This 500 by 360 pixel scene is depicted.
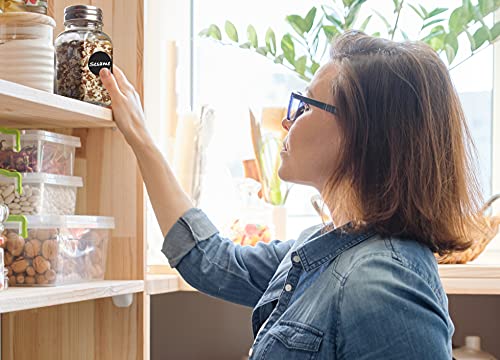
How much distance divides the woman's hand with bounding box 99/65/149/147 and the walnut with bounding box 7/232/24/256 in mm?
247

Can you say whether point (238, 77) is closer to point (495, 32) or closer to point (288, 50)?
point (288, 50)

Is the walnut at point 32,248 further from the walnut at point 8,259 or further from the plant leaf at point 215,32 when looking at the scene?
the plant leaf at point 215,32

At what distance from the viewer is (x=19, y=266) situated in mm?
1341

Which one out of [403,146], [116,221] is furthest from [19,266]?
[403,146]

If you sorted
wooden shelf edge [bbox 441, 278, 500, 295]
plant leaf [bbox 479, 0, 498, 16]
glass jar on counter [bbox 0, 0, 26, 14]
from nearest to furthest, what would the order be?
glass jar on counter [bbox 0, 0, 26, 14] < wooden shelf edge [bbox 441, 278, 500, 295] < plant leaf [bbox 479, 0, 498, 16]

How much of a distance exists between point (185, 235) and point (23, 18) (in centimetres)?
46

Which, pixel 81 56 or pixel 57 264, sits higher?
pixel 81 56

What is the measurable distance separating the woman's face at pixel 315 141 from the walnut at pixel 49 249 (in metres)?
0.39

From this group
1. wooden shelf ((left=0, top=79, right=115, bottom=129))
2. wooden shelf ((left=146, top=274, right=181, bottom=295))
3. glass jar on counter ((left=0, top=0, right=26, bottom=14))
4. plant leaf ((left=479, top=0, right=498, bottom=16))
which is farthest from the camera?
plant leaf ((left=479, top=0, right=498, bottom=16))

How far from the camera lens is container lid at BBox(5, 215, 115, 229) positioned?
1355 millimetres

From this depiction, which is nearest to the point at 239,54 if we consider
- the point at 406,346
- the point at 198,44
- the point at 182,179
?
the point at 198,44

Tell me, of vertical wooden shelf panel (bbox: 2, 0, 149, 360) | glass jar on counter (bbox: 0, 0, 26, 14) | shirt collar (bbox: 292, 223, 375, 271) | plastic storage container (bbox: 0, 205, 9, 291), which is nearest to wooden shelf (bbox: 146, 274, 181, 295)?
vertical wooden shelf panel (bbox: 2, 0, 149, 360)

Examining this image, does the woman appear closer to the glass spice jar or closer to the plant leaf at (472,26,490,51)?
the glass spice jar

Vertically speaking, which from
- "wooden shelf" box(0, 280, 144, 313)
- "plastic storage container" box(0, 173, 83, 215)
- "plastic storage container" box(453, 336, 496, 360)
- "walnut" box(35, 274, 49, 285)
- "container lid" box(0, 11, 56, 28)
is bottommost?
"plastic storage container" box(453, 336, 496, 360)
